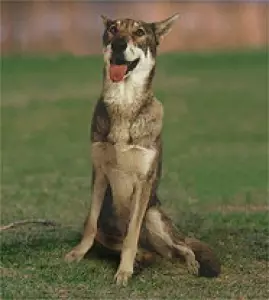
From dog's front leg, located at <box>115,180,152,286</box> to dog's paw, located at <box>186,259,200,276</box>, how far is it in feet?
1.60

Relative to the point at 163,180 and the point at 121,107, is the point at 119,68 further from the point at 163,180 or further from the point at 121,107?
the point at 163,180

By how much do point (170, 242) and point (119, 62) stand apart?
155 cm

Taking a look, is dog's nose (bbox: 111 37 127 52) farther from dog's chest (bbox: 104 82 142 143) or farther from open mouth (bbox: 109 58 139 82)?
dog's chest (bbox: 104 82 142 143)

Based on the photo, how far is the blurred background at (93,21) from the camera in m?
38.1

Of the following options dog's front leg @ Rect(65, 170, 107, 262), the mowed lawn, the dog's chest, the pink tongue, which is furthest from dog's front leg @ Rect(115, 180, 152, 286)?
the pink tongue

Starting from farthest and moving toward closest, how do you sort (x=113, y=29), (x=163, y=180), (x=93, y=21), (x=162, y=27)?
(x=93, y=21) < (x=163, y=180) < (x=162, y=27) < (x=113, y=29)

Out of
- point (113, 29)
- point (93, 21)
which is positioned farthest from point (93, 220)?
point (93, 21)

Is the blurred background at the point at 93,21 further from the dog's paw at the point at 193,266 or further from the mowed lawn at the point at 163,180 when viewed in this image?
the dog's paw at the point at 193,266

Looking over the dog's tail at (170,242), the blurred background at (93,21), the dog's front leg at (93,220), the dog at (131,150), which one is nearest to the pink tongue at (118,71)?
the dog at (131,150)

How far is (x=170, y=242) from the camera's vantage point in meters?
8.03

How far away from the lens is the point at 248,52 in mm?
39688

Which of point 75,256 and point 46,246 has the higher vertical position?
point 75,256

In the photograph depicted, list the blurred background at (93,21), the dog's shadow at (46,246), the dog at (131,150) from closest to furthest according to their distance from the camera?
the dog at (131,150) < the dog's shadow at (46,246) < the blurred background at (93,21)

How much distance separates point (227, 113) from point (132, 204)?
1644cm
